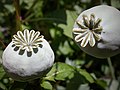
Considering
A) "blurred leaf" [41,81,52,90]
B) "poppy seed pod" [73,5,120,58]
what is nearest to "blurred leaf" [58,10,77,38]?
"blurred leaf" [41,81,52,90]

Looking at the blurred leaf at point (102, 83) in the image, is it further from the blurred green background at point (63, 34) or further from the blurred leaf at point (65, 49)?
the blurred leaf at point (65, 49)

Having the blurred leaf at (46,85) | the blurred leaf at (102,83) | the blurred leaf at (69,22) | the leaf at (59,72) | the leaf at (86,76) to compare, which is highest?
the blurred leaf at (69,22)

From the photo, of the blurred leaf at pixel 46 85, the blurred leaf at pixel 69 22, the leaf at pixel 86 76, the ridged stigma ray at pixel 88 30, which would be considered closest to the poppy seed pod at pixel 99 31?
the ridged stigma ray at pixel 88 30

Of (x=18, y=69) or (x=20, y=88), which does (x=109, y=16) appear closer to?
(x=18, y=69)

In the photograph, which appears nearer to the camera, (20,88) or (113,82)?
(20,88)

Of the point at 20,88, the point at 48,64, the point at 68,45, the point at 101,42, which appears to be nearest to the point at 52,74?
the point at 20,88

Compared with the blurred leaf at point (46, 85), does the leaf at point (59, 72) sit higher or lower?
higher
